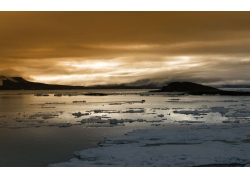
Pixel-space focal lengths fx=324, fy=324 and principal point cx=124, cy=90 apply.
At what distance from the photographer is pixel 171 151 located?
7555 millimetres

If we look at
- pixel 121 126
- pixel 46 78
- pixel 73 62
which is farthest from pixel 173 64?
pixel 46 78

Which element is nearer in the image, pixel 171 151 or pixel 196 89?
pixel 171 151

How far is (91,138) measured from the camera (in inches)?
392

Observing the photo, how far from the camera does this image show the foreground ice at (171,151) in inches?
268

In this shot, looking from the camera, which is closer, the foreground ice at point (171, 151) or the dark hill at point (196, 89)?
the foreground ice at point (171, 151)

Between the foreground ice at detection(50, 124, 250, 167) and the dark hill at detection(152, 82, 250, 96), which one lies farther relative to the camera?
the dark hill at detection(152, 82, 250, 96)

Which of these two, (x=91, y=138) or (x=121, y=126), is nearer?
(x=91, y=138)

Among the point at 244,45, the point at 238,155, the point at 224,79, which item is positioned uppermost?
the point at 244,45

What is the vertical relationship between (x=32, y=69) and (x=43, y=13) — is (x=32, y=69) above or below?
below

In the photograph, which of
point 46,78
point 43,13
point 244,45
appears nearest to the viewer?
point 43,13

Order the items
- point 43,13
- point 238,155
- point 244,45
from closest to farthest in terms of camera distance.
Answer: point 238,155, point 43,13, point 244,45

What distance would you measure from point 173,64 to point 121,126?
3099 millimetres

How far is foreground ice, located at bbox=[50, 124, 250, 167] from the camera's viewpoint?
6.80 meters
